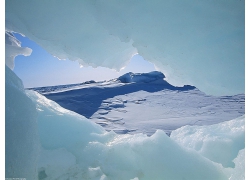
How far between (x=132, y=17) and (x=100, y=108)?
6005mm

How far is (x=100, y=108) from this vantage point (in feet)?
26.1

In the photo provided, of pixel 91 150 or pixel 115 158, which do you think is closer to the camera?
pixel 115 158

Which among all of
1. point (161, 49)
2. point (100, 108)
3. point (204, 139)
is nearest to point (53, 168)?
point (161, 49)

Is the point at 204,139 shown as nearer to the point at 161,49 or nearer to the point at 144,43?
the point at 161,49

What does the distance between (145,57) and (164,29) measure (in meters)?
0.55

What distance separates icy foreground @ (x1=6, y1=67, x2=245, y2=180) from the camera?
1.68 m

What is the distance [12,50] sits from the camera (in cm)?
291

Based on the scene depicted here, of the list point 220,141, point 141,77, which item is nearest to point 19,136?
point 220,141

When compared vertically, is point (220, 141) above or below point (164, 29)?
below

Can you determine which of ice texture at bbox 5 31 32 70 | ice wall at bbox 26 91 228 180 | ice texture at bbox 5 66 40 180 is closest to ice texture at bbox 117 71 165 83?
ice texture at bbox 5 31 32 70

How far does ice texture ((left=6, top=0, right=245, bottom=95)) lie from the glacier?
0.01 m

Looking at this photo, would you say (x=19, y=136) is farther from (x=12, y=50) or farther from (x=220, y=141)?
(x=220, y=141)

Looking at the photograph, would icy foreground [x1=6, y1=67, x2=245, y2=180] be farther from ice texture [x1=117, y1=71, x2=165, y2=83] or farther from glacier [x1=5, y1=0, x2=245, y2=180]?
ice texture [x1=117, y1=71, x2=165, y2=83]

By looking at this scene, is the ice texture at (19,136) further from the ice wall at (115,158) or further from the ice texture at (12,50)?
the ice texture at (12,50)
